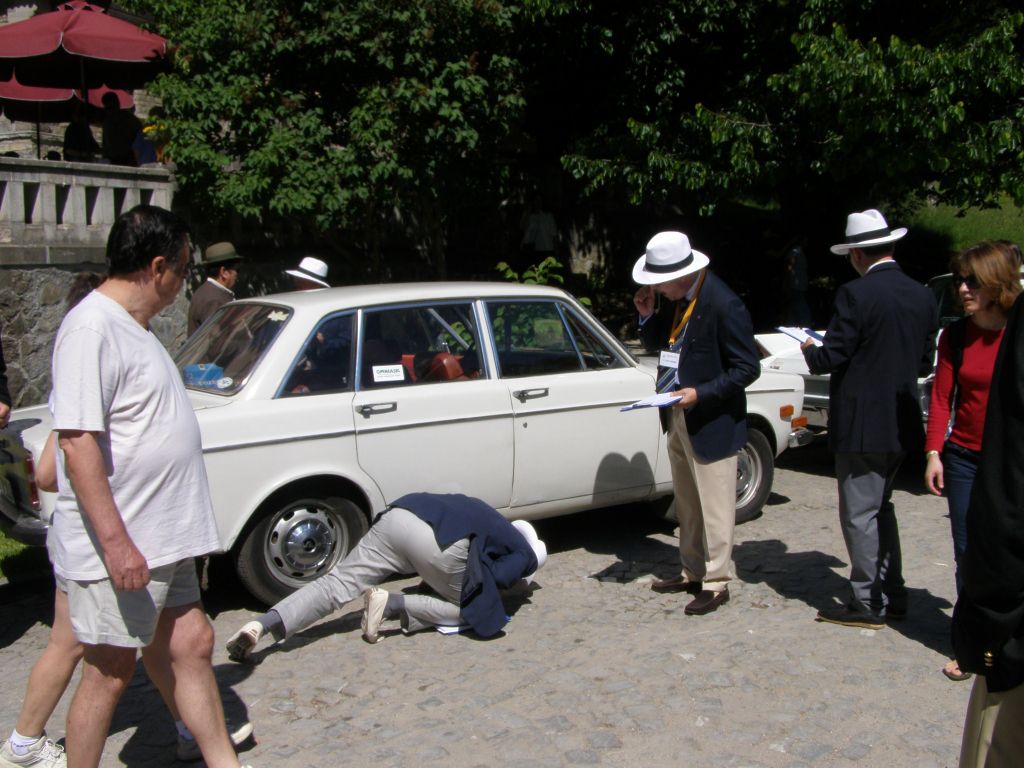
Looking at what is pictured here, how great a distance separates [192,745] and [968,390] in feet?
11.3

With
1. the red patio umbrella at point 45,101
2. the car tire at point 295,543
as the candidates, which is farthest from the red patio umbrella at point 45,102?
the car tire at point 295,543

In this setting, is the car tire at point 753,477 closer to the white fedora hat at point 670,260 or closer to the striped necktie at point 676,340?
the striped necktie at point 676,340

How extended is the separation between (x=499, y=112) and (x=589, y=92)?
126 inches

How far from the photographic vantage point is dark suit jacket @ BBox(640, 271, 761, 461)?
5302mm

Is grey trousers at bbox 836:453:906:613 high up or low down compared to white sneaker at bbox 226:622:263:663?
up

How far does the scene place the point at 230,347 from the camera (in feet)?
19.1

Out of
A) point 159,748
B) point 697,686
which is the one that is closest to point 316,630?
point 159,748

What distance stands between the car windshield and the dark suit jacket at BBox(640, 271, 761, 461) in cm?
215

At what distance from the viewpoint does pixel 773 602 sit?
564cm

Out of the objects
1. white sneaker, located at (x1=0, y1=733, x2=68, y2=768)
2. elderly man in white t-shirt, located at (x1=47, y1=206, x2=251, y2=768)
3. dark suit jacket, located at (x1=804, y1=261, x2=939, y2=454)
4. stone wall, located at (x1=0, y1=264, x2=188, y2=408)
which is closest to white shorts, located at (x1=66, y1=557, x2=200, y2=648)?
elderly man in white t-shirt, located at (x1=47, y1=206, x2=251, y2=768)

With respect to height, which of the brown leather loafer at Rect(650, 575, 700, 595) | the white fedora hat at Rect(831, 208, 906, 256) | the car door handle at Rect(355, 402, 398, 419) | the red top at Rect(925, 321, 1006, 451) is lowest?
the brown leather loafer at Rect(650, 575, 700, 595)

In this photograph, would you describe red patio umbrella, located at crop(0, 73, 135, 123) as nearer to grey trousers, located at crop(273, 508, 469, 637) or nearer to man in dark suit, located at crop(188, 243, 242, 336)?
man in dark suit, located at crop(188, 243, 242, 336)

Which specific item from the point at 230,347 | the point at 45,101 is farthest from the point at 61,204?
the point at 45,101

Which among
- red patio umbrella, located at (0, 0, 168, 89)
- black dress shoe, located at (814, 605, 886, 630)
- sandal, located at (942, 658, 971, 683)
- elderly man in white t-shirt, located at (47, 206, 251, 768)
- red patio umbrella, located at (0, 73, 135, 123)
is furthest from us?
red patio umbrella, located at (0, 73, 135, 123)
